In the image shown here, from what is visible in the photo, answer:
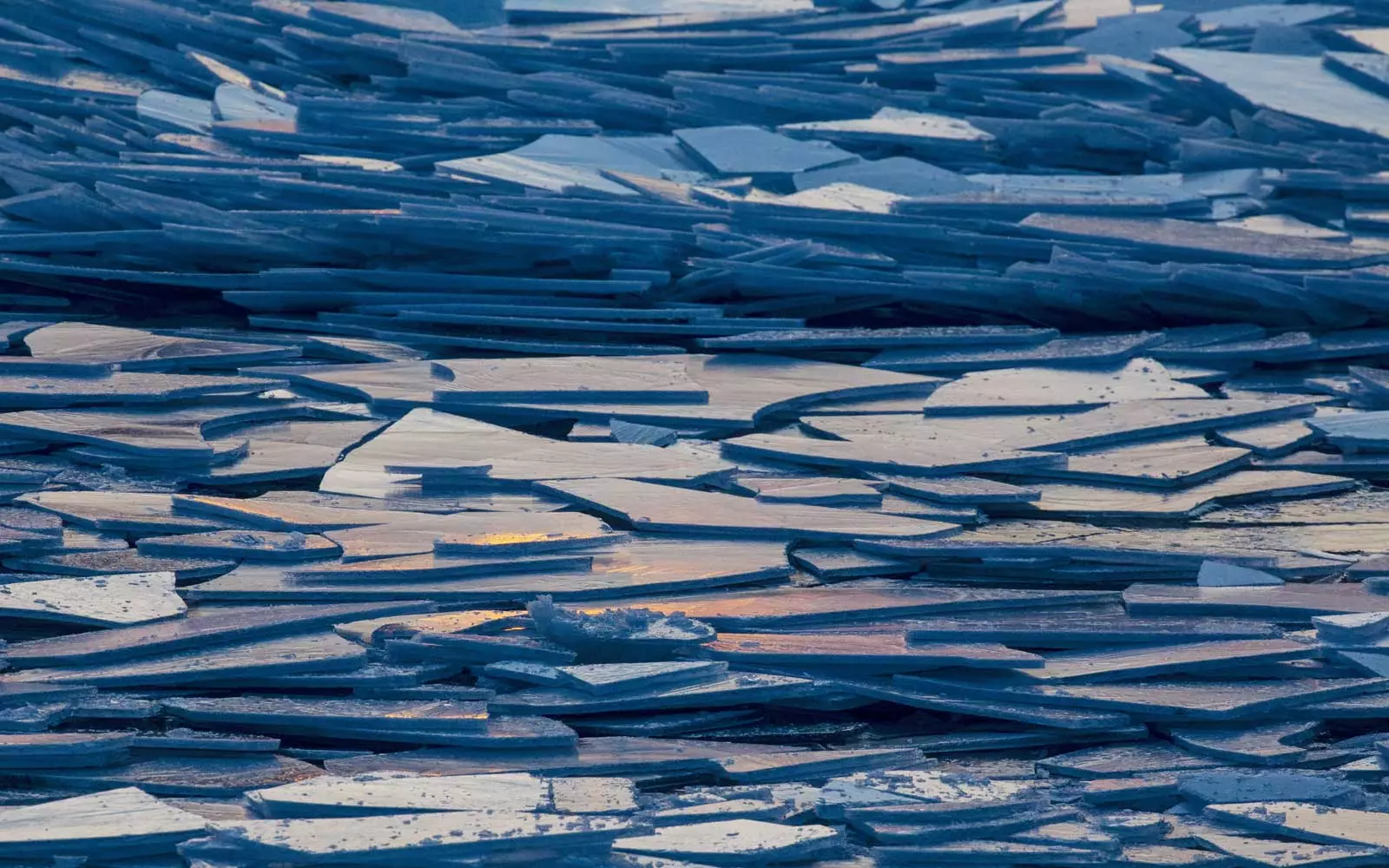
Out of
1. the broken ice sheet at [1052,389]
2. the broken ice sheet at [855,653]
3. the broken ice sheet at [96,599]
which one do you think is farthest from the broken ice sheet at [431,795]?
the broken ice sheet at [1052,389]

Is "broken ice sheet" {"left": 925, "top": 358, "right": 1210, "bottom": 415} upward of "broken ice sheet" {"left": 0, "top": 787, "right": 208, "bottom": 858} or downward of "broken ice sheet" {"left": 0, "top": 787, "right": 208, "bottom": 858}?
upward

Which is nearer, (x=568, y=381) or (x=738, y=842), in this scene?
(x=738, y=842)

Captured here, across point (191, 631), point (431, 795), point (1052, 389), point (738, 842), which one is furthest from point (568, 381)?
point (738, 842)

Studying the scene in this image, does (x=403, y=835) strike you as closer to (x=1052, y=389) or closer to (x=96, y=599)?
(x=96, y=599)

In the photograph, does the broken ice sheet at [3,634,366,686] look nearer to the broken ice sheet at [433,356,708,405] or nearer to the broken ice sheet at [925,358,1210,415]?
the broken ice sheet at [433,356,708,405]

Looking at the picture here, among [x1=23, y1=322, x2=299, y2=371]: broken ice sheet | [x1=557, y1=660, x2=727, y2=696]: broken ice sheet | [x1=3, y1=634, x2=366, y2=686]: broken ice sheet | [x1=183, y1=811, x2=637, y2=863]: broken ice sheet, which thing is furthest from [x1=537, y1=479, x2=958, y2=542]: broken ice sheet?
[x1=23, y1=322, x2=299, y2=371]: broken ice sheet

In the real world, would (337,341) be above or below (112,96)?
below

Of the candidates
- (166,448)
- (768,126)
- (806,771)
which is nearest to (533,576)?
(806,771)

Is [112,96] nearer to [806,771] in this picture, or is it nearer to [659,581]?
[659,581]

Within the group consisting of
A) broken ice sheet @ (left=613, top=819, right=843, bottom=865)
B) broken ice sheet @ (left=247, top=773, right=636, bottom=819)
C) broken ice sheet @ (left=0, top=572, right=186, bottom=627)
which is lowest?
broken ice sheet @ (left=613, top=819, right=843, bottom=865)

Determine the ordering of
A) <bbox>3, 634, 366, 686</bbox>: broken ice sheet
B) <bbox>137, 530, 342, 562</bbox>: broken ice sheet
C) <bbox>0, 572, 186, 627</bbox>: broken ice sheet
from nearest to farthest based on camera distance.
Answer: <bbox>3, 634, 366, 686</bbox>: broken ice sheet
<bbox>0, 572, 186, 627</bbox>: broken ice sheet
<bbox>137, 530, 342, 562</bbox>: broken ice sheet

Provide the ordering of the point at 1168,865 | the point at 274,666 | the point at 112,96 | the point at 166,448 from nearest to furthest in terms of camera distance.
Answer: the point at 1168,865, the point at 274,666, the point at 166,448, the point at 112,96
